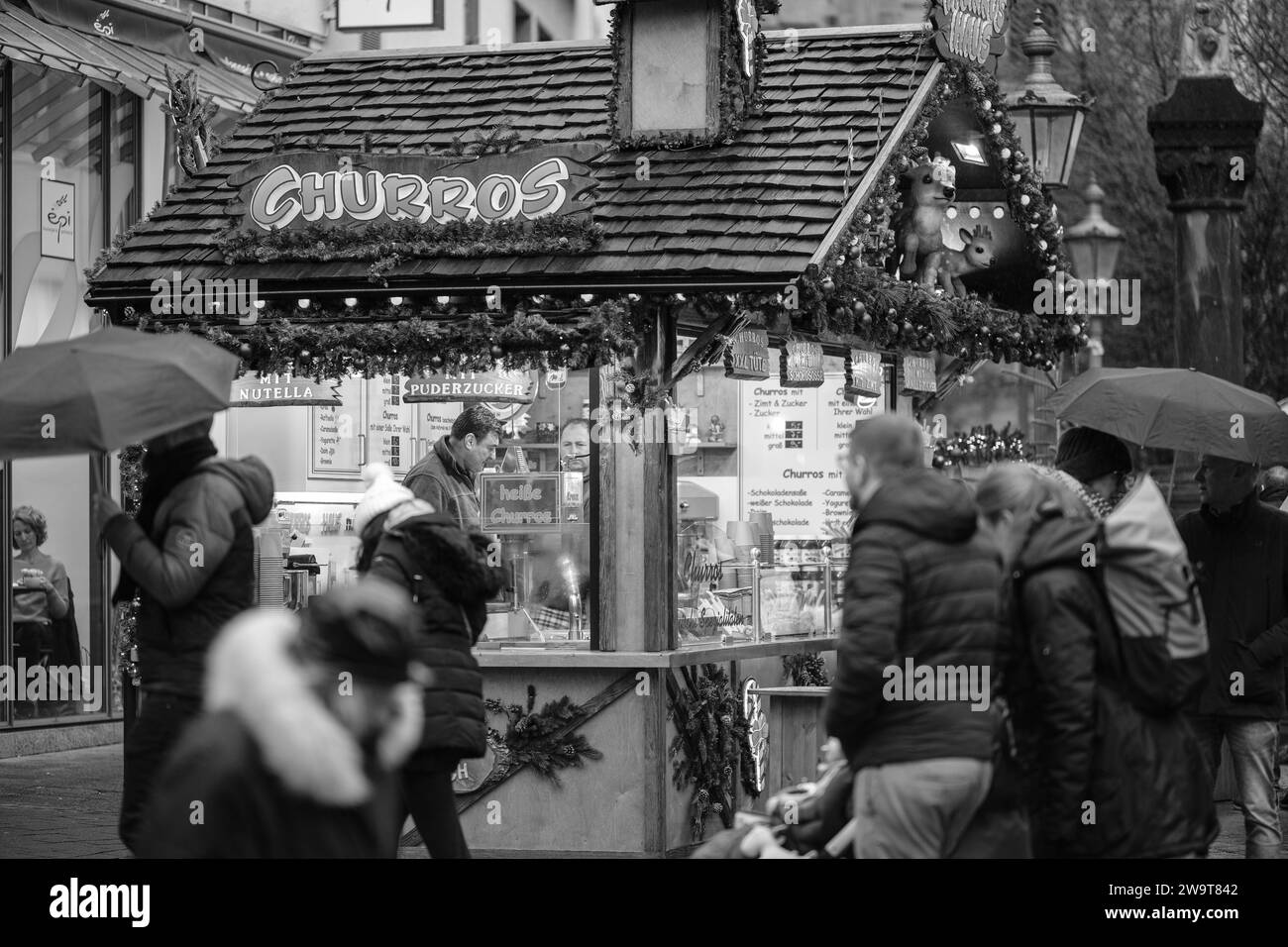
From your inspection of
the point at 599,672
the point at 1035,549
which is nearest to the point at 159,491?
the point at 1035,549

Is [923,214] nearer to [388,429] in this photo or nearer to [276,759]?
[388,429]

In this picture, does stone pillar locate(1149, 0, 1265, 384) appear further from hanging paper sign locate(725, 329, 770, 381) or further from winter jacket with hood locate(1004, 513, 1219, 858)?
winter jacket with hood locate(1004, 513, 1219, 858)

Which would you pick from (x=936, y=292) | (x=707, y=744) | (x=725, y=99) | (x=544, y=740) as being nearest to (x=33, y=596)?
(x=544, y=740)

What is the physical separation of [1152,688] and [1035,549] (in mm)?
548

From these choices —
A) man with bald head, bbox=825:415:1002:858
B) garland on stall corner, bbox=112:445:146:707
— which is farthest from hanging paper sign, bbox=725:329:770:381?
man with bald head, bbox=825:415:1002:858

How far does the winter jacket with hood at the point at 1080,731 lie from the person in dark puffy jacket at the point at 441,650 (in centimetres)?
208

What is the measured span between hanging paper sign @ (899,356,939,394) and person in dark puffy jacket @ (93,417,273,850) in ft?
21.5

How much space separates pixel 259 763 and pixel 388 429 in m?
9.57

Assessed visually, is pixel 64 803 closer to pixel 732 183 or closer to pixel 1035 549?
pixel 732 183

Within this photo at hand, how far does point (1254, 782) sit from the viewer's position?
29.3ft

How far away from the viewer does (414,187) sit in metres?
10.9

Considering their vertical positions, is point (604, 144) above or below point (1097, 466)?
above

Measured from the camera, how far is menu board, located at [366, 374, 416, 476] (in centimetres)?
1313

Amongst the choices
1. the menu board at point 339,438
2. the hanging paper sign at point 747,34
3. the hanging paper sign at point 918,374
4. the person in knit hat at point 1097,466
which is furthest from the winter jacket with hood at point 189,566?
the menu board at point 339,438
